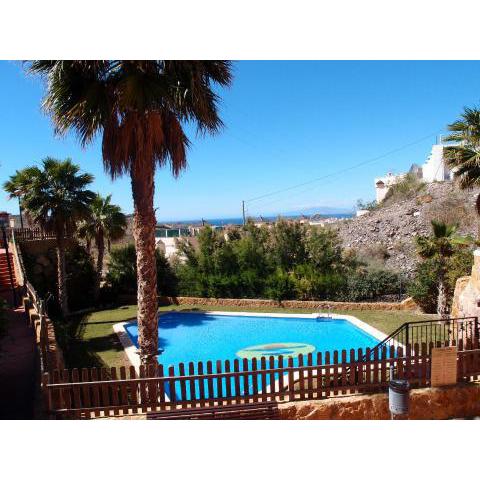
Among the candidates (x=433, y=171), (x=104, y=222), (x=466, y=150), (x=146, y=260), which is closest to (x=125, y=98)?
(x=146, y=260)

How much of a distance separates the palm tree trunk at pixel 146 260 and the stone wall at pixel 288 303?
35.2ft

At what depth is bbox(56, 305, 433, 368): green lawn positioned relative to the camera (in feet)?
33.5

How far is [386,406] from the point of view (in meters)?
6.45

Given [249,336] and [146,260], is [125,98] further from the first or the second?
[249,336]

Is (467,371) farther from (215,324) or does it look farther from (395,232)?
(395,232)

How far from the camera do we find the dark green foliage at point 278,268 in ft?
54.4

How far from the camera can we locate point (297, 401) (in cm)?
620

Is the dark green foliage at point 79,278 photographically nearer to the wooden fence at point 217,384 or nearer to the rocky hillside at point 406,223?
the wooden fence at point 217,384

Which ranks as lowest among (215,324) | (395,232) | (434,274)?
(215,324)

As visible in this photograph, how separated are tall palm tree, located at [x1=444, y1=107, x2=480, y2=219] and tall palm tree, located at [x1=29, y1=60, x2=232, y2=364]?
747 centimetres

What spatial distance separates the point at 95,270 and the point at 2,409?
1236 centimetres

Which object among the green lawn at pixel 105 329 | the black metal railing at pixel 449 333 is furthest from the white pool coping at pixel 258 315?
the black metal railing at pixel 449 333
